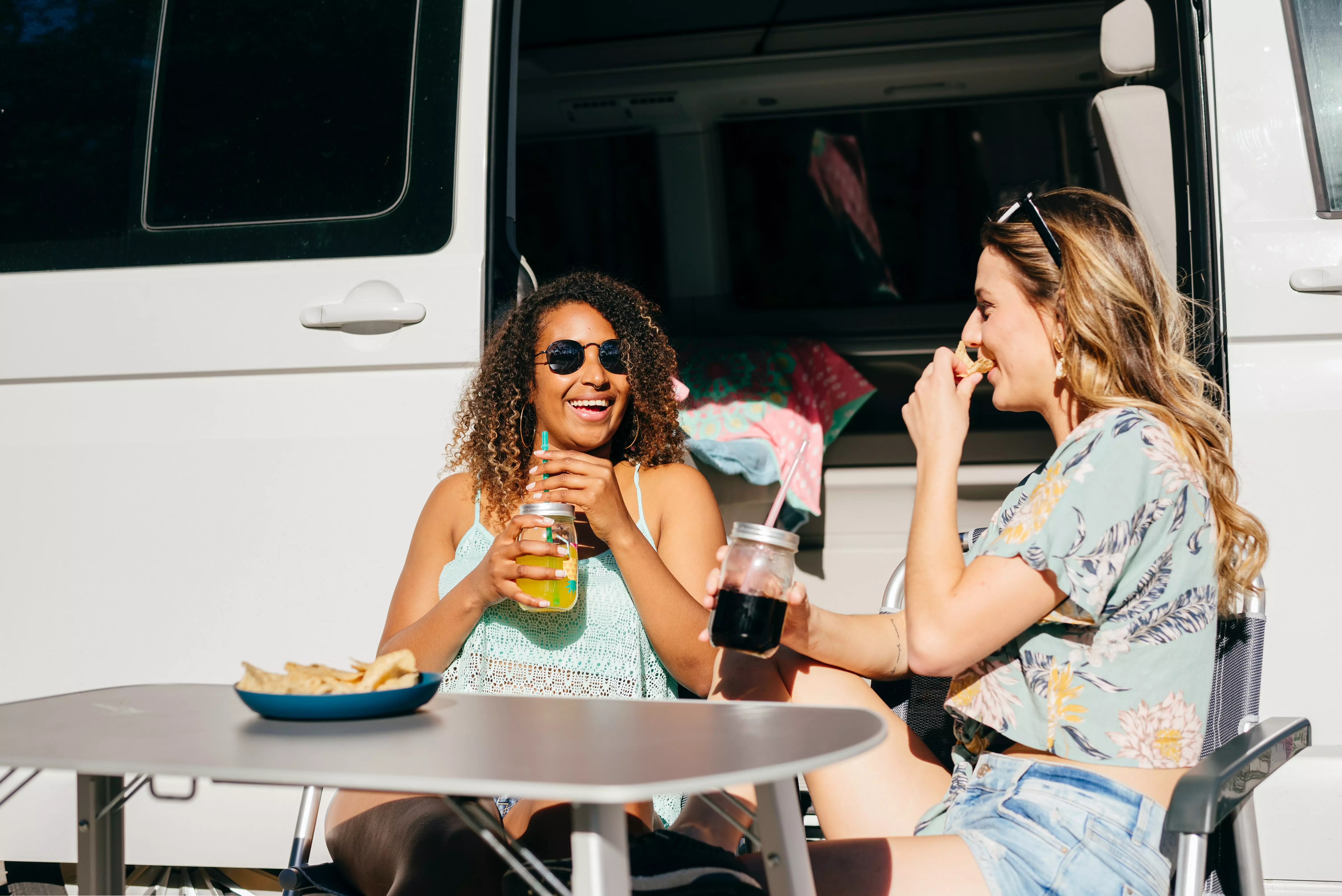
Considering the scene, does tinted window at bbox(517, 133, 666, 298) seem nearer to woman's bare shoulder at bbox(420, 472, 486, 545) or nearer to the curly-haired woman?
the curly-haired woman

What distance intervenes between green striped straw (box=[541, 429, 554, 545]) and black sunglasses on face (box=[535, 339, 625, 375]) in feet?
0.39

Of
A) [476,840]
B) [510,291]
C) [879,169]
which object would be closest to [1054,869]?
[476,840]

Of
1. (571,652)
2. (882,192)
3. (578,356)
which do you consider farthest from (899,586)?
(882,192)

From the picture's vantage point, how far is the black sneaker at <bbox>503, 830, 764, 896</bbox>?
117 cm

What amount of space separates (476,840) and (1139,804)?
2.76 ft

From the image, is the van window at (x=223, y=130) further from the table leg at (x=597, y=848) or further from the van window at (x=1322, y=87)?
the van window at (x=1322, y=87)

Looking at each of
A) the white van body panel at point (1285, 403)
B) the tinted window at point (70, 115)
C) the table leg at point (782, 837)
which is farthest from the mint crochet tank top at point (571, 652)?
the tinted window at point (70, 115)

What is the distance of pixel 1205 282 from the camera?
191 cm

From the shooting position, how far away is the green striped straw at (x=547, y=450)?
1612mm

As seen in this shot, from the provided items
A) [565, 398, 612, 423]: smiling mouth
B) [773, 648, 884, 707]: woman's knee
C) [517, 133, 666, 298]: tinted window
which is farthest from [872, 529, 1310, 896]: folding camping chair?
[517, 133, 666, 298]: tinted window

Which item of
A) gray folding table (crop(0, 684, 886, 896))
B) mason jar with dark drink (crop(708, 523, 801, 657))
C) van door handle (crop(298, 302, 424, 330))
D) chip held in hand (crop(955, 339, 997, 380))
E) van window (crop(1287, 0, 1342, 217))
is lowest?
gray folding table (crop(0, 684, 886, 896))

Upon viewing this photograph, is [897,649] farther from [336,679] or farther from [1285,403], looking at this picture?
[336,679]

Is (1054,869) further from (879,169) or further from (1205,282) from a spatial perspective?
(879,169)

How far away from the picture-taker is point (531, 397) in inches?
85.6
